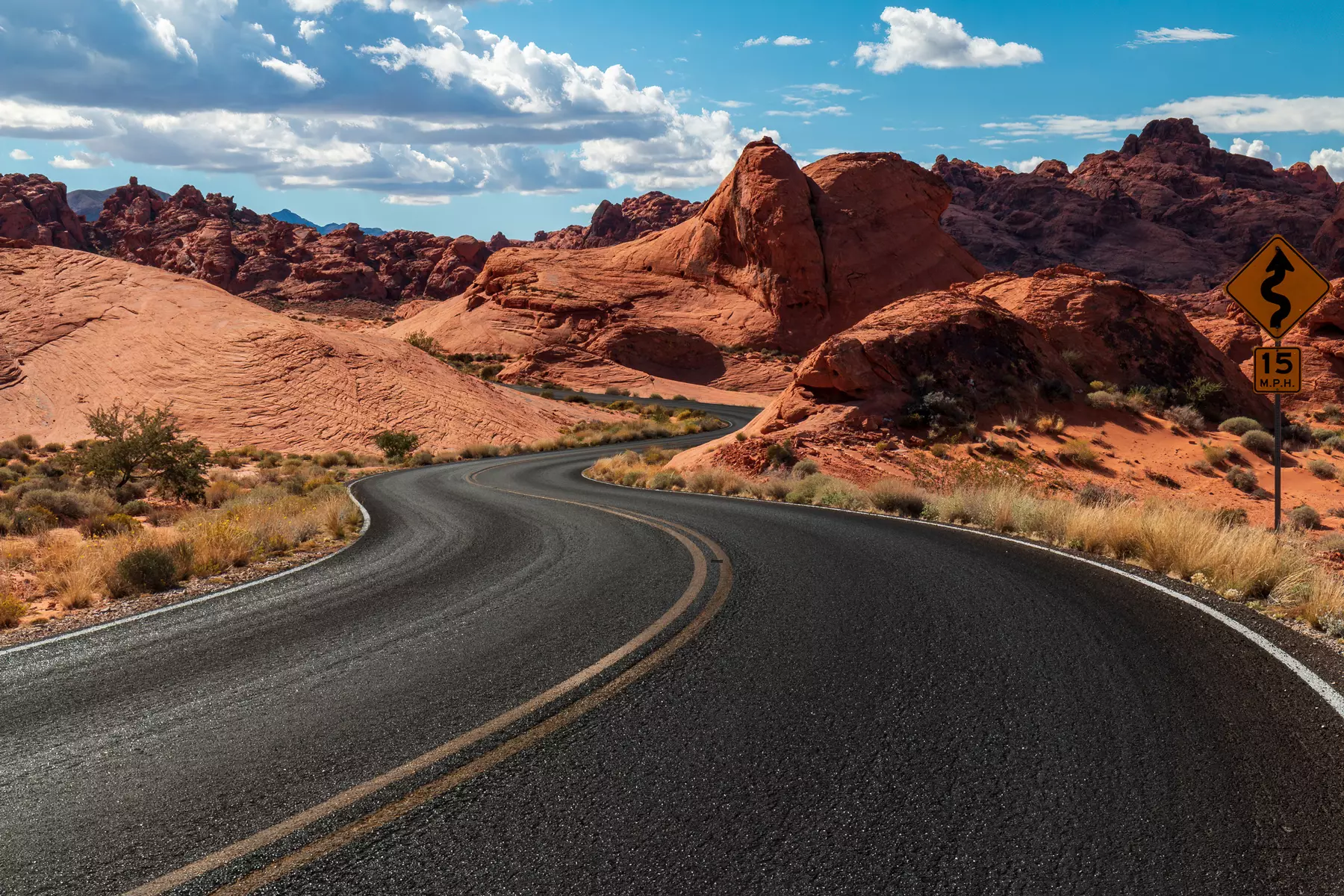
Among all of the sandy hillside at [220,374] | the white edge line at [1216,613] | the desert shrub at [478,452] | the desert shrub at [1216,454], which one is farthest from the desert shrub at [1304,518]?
the sandy hillside at [220,374]

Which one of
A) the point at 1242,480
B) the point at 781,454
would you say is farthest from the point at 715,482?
the point at 1242,480

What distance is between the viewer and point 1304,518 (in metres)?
17.0

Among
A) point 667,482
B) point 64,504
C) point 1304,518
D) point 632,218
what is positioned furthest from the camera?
point 632,218

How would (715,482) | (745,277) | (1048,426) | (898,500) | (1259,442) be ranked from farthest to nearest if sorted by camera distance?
(745,277), (1259,442), (1048,426), (715,482), (898,500)

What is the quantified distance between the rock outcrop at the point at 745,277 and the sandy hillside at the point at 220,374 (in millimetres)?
18885

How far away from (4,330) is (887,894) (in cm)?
→ 6061

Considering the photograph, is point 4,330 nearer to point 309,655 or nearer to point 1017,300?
point 1017,300

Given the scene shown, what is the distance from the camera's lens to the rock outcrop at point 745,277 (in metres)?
71.1

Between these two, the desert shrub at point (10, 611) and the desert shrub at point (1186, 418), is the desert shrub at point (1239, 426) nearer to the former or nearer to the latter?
the desert shrub at point (1186, 418)

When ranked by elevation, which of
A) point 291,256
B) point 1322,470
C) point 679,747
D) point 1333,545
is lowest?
point 1322,470

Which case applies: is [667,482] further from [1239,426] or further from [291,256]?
[291,256]

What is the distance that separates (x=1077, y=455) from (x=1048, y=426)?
4.77 ft

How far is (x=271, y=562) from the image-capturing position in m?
10.8

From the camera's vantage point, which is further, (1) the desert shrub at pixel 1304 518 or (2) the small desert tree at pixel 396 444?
(2) the small desert tree at pixel 396 444
